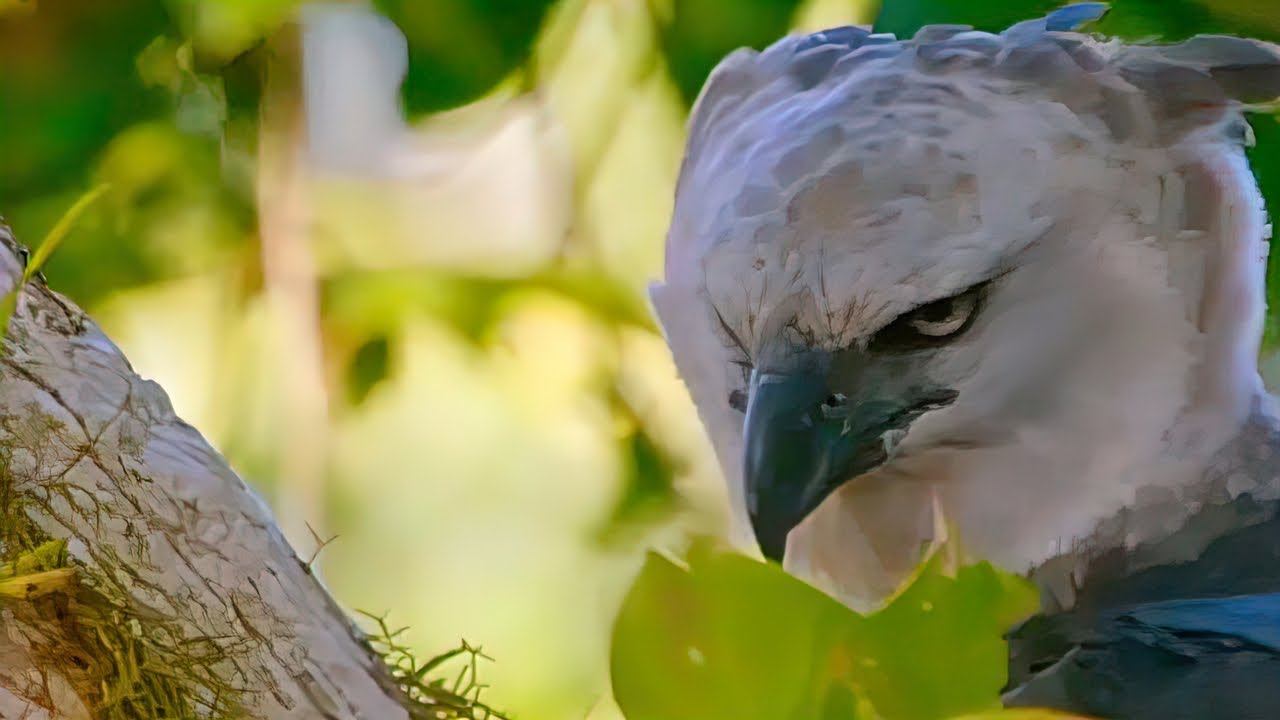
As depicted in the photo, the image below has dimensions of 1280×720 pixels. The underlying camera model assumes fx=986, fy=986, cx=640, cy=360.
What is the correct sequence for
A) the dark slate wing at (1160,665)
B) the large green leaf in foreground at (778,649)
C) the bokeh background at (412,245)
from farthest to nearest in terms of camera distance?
1. the bokeh background at (412,245)
2. the dark slate wing at (1160,665)
3. the large green leaf in foreground at (778,649)

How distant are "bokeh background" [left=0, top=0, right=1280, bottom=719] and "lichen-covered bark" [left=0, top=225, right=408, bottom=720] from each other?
1.21ft

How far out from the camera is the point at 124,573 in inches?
10.6

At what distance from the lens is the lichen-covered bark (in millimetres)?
261

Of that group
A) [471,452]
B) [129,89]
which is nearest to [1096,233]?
[471,452]

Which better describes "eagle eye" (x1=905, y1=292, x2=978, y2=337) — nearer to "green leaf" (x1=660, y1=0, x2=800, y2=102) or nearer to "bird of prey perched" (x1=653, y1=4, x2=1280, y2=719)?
"bird of prey perched" (x1=653, y1=4, x2=1280, y2=719)

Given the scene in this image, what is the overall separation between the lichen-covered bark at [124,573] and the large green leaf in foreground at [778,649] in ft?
0.39

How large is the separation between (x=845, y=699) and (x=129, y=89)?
715 mm

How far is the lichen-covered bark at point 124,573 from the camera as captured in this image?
0.86 feet

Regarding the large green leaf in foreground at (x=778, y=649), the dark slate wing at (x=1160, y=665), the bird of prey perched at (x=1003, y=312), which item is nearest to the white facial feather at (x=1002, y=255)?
the bird of prey perched at (x=1003, y=312)

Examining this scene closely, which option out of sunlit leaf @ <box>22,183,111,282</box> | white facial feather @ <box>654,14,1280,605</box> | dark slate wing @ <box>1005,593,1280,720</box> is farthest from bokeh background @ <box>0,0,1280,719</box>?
sunlit leaf @ <box>22,183,111,282</box>

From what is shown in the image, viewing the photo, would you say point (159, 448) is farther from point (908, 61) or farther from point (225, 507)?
point (908, 61)

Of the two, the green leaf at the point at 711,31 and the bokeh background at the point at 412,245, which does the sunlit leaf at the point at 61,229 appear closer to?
the bokeh background at the point at 412,245

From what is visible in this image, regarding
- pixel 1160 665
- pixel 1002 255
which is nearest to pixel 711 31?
pixel 1002 255

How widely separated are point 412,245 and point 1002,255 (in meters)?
0.48
